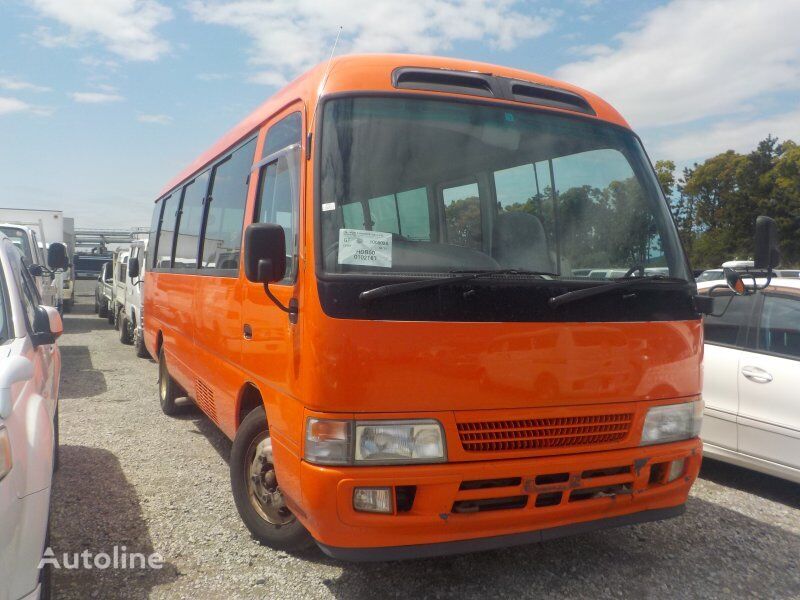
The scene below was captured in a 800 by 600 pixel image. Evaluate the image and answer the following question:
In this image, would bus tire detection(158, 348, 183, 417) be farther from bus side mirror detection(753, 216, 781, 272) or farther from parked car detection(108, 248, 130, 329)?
parked car detection(108, 248, 130, 329)

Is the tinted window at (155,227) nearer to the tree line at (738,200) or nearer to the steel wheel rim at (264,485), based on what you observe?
the steel wheel rim at (264,485)

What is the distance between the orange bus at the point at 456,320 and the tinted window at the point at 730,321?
2.08m

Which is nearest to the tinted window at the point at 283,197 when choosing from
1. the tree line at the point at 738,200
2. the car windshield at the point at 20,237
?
the car windshield at the point at 20,237

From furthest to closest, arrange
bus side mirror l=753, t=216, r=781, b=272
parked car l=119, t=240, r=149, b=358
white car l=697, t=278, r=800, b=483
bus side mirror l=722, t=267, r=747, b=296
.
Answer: parked car l=119, t=240, r=149, b=358
white car l=697, t=278, r=800, b=483
bus side mirror l=722, t=267, r=747, b=296
bus side mirror l=753, t=216, r=781, b=272

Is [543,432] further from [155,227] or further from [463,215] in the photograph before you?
[155,227]

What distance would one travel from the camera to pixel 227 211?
193 inches

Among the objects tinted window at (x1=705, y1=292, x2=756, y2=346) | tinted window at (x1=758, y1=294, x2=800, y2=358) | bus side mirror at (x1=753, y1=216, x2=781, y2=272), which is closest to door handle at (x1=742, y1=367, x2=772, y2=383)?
tinted window at (x1=758, y1=294, x2=800, y2=358)

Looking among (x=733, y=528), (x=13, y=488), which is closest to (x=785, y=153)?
(x=733, y=528)

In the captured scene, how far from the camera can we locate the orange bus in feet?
9.55

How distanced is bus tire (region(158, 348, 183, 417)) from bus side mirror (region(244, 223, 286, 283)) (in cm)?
460

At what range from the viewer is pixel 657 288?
3.44m

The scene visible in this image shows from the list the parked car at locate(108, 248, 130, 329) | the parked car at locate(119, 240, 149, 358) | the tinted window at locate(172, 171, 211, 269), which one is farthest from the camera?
the parked car at locate(108, 248, 130, 329)

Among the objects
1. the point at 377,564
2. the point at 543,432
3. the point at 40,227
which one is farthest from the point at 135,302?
the point at 543,432

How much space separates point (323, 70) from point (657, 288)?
199cm
